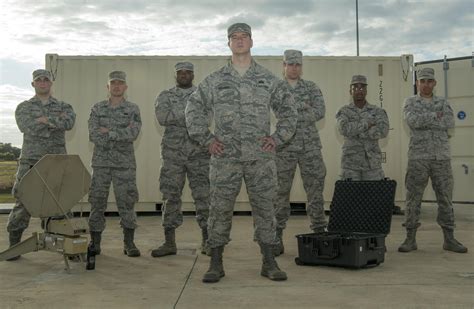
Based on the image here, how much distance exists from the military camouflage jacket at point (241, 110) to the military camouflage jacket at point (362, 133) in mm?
1628

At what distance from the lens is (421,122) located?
5.35 metres

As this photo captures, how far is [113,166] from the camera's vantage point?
208 inches

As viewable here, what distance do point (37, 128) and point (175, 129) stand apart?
1448 millimetres

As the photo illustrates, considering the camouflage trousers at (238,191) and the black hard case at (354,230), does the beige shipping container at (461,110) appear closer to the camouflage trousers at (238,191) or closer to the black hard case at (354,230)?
the black hard case at (354,230)

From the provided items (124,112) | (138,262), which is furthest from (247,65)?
(138,262)

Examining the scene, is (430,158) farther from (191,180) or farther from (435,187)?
(191,180)

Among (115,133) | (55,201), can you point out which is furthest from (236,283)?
(115,133)

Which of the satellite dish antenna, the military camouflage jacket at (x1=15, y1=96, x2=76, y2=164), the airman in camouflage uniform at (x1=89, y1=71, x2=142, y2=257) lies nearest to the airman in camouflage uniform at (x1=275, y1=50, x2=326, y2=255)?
the airman in camouflage uniform at (x1=89, y1=71, x2=142, y2=257)

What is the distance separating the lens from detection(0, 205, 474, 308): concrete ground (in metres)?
3.40

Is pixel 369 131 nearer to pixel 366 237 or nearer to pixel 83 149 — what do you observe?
pixel 366 237

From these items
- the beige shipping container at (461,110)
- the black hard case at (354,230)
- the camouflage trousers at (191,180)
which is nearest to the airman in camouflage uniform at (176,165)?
the camouflage trousers at (191,180)

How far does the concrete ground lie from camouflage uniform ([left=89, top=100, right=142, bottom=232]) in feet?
1.57

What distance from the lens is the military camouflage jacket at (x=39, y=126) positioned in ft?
17.6

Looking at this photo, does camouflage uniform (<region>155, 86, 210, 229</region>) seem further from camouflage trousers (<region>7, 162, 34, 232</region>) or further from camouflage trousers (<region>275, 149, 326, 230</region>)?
camouflage trousers (<region>7, 162, 34, 232</region>)
